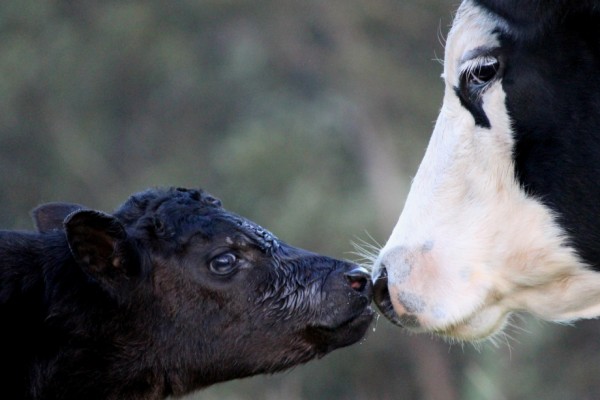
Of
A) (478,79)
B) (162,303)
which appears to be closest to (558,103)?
(478,79)

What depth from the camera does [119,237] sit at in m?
5.14

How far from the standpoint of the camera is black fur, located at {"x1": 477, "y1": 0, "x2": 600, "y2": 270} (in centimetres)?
473

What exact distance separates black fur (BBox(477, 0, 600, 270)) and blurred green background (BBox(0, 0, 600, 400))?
13.2m

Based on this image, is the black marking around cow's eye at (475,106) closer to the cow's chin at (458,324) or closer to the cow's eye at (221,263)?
the cow's chin at (458,324)

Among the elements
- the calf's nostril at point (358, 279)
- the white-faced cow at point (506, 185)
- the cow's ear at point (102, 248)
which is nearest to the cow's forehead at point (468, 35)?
the white-faced cow at point (506, 185)

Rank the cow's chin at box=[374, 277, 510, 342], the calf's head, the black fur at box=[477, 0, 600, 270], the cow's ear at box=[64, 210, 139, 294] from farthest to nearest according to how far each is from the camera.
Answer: the calf's head → the cow's chin at box=[374, 277, 510, 342] → the cow's ear at box=[64, 210, 139, 294] → the black fur at box=[477, 0, 600, 270]

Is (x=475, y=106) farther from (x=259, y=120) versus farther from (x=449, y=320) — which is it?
(x=259, y=120)

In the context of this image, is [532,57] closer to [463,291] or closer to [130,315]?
[463,291]

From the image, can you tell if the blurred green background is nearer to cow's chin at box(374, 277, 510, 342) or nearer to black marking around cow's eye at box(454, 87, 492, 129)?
cow's chin at box(374, 277, 510, 342)

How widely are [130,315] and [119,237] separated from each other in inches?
14.3

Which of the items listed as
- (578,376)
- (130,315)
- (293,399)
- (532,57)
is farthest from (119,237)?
(578,376)

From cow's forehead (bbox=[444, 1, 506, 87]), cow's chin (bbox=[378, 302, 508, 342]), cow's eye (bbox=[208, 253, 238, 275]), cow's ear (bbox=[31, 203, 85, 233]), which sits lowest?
cow's chin (bbox=[378, 302, 508, 342])

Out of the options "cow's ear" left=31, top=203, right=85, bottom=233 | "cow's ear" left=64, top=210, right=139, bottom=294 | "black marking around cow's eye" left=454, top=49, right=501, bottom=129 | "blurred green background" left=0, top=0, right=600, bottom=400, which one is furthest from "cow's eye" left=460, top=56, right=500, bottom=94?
"blurred green background" left=0, top=0, right=600, bottom=400

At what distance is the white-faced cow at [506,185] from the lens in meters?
4.80
